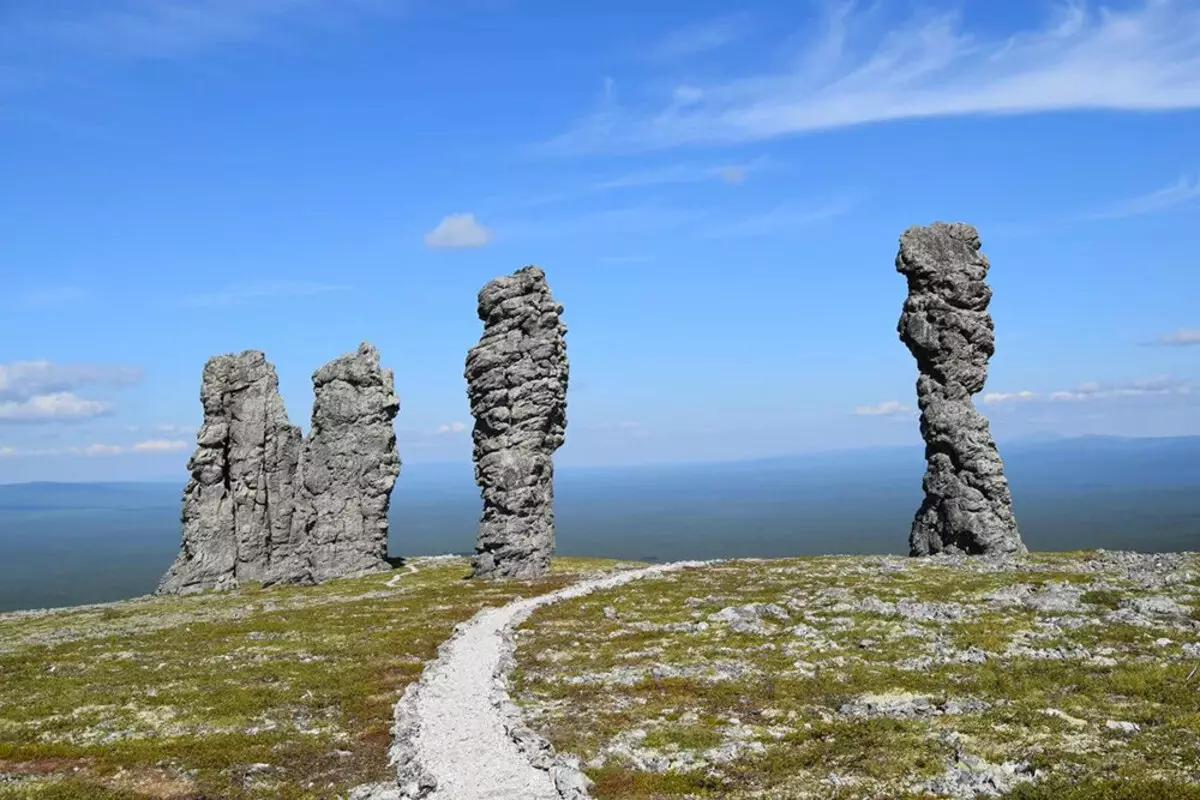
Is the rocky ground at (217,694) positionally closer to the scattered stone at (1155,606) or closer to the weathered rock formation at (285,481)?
the weathered rock formation at (285,481)

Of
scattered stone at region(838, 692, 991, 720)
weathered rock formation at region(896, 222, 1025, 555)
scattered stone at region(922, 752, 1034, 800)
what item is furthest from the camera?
weathered rock formation at region(896, 222, 1025, 555)

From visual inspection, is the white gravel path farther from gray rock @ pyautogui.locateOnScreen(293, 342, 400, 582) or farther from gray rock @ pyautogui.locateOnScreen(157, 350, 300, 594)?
gray rock @ pyautogui.locateOnScreen(157, 350, 300, 594)

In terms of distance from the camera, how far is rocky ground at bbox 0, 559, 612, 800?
2972 centimetres

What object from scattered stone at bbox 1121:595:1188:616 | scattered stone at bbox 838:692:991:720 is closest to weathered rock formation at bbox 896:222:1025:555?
scattered stone at bbox 1121:595:1188:616

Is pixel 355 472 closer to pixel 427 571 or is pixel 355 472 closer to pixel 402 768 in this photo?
pixel 427 571

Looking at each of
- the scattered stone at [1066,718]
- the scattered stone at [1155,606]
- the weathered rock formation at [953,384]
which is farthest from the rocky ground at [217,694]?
the scattered stone at [1155,606]

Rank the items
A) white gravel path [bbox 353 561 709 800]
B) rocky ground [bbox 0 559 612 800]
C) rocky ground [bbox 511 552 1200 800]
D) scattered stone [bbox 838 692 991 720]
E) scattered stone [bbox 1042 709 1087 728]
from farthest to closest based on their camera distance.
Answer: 1. scattered stone [bbox 838 692 991 720]
2. rocky ground [bbox 0 559 612 800]
3. scattered stone [bbox 1042 709 1087 728]
4. white gravel path [bbox 353 561 709 800]
5. rocky ground [bbox 511 552 1200 800]

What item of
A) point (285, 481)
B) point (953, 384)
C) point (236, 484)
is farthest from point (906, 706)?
point (236, 484)

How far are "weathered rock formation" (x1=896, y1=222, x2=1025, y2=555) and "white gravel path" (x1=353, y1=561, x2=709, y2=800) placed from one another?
46.7 metres

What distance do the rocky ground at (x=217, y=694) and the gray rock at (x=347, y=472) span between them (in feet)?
64.0

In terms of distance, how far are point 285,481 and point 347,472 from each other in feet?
29.6

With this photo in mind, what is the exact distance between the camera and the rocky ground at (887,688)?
25562 millimetres

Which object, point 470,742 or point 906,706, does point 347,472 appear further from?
point 906,706

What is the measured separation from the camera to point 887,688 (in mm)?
34344
